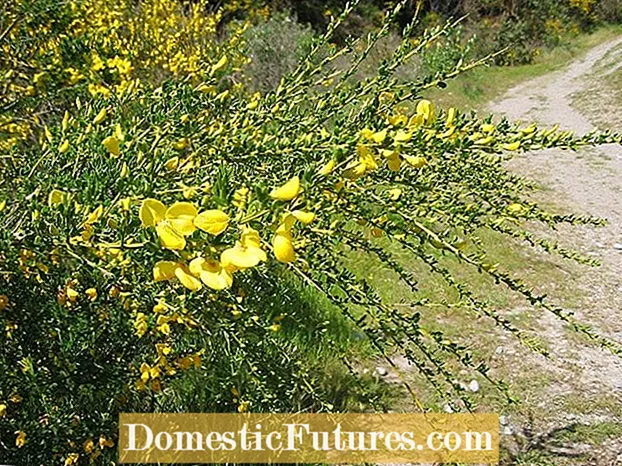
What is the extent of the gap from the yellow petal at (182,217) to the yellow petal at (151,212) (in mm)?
30

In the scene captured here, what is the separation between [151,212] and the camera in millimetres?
832

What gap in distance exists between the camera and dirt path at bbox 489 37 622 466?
2.79 m

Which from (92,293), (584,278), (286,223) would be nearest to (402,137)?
(286,223)

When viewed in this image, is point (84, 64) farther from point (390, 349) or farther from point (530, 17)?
point (530, 17)

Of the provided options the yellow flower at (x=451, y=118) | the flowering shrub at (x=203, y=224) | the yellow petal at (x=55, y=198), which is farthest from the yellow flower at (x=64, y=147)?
the yellow flower at (x=451, y=118)

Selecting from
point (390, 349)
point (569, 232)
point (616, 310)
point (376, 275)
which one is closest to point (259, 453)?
point (390, 349)

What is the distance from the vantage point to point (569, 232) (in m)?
5.23

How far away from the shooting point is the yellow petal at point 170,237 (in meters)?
0.79

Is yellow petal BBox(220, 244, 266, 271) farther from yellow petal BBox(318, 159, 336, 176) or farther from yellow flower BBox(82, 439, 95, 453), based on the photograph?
yellow flower BBox(82, 439, 95, 453)

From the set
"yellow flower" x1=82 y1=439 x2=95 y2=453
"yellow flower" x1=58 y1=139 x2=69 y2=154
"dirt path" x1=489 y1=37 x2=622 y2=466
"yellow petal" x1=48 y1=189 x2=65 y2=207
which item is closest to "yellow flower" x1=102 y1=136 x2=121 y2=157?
"yellow petal" x1=48 y1=189 x2=65 y2=207

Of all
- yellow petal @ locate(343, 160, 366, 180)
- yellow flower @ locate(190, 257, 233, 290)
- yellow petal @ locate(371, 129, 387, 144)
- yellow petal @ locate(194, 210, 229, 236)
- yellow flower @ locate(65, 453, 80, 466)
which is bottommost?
yellow flower @ locate(65, 453, 80, 466)

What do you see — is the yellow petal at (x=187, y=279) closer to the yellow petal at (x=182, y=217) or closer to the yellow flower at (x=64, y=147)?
the yellow petal at (x=182, y=217)

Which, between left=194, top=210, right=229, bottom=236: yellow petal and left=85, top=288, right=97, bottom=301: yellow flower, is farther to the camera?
left=85, top=288, right=97, bottom=301: yellow flower

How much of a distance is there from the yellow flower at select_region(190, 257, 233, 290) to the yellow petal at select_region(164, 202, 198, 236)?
1.7 inches
